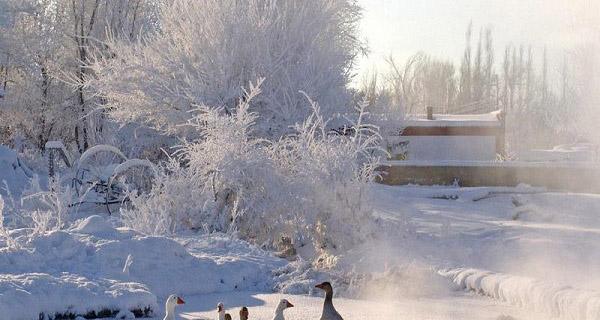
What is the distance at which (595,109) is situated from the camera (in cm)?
8638

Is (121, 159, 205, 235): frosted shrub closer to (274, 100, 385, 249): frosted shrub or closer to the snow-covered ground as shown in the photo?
the snow-covered ground

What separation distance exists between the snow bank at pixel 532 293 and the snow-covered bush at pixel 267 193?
439 cm

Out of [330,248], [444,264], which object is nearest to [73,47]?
[330,248]

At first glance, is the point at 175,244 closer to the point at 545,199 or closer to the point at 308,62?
the point at 308,62

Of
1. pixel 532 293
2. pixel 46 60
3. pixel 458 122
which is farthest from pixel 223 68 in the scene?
pixel 458 122

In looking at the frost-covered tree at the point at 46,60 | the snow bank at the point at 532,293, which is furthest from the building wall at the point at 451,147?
the snow bank at the point at 532,293

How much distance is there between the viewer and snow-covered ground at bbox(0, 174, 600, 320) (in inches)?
619

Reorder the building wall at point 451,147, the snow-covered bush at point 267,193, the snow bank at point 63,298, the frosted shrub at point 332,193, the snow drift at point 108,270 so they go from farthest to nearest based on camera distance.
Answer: the building wall at point 451,147, the snow-covered bush at point 267,193, the frosted shrub at point 332,193, the snow drift at point 108,270, the snow bank at point 63,298

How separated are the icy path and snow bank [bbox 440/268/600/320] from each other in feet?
0.76

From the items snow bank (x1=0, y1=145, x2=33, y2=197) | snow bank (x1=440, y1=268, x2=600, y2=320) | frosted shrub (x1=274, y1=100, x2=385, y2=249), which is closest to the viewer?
snow bank (x1=440, y1=268, x2=600, y2=320)

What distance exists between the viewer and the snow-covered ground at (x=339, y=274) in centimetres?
1571

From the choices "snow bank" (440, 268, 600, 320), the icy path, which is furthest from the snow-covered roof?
the icy path

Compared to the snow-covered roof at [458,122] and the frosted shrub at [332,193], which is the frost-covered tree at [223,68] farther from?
the snow-covered roof at [458,122]

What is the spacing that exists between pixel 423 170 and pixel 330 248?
19886mm
